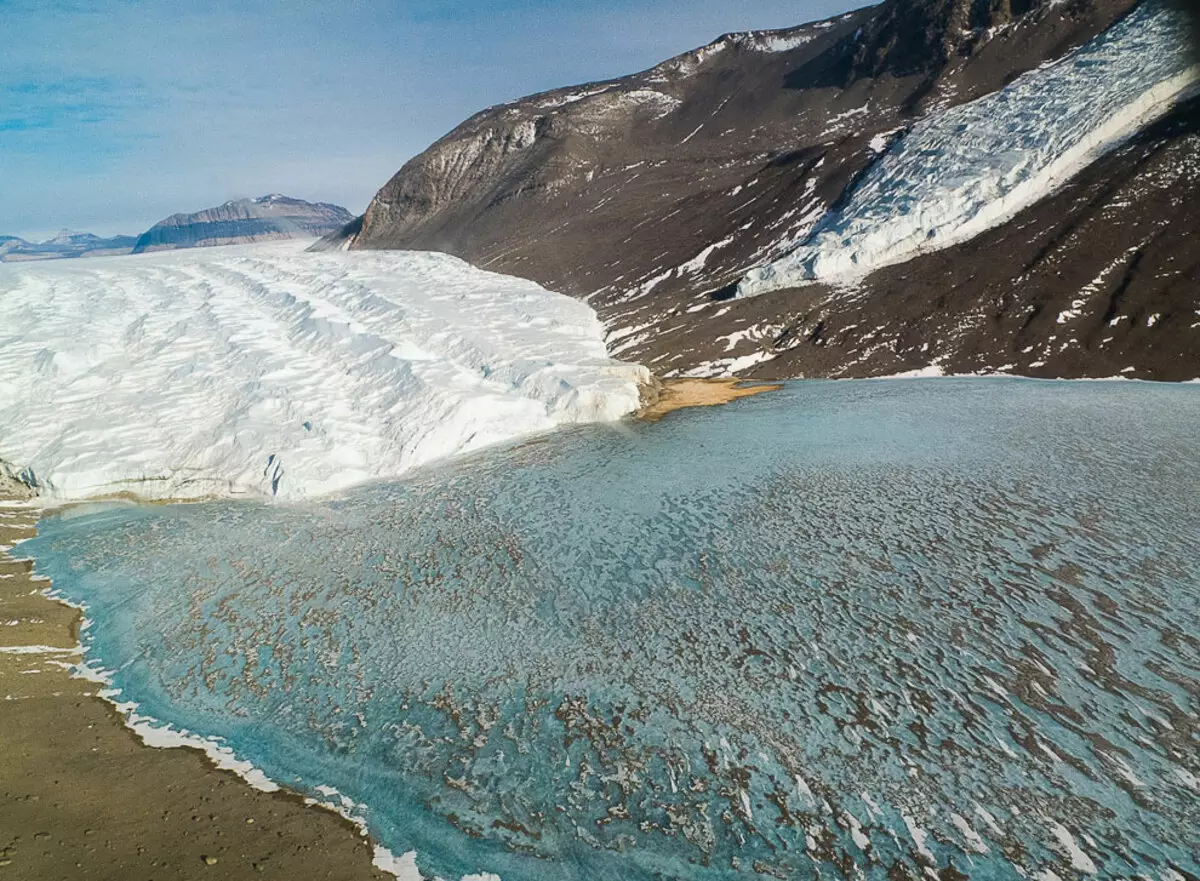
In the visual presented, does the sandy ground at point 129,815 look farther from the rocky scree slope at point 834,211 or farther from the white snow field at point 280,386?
the rocky scree slope at point 834,211

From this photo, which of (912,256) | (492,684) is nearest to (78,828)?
(492,684)

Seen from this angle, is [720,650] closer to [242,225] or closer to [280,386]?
[280,386]

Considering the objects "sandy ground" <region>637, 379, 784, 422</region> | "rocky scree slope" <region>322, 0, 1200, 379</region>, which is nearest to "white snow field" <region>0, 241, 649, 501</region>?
"sandy ground" <region>637, 379, 784, 422</region>

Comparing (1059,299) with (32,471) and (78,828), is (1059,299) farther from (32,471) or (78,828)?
(32,471)

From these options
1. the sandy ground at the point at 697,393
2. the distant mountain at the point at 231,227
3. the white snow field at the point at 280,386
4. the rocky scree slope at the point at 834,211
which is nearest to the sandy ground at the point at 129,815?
the white snow field at the point at 280,386

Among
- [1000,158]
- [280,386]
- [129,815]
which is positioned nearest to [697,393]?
[280,386]

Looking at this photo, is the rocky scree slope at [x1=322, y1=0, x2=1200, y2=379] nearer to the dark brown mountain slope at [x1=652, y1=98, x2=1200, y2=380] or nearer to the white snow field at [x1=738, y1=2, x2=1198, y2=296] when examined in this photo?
the dark brown mountain slope at [x1=652, y1=98, x2=1200, y2=380]
